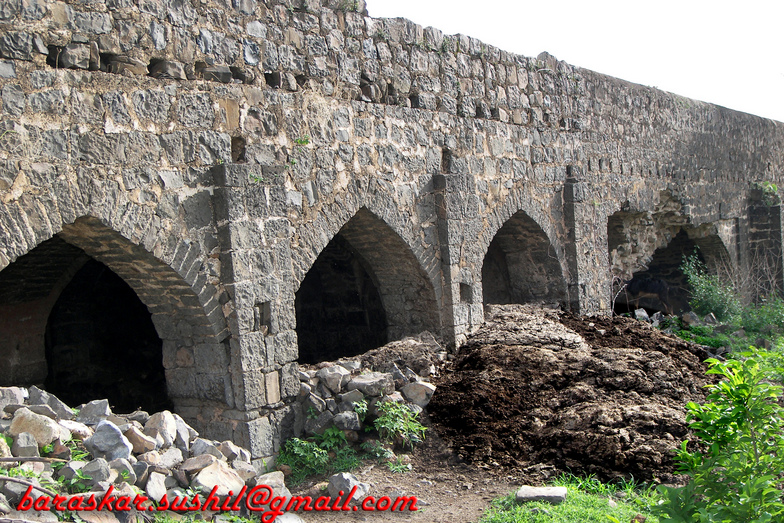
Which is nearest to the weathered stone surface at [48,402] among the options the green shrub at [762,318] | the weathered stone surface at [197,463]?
the weathered stone surface at [197,463]

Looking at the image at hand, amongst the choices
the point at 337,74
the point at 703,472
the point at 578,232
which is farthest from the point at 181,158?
the point at 578,232

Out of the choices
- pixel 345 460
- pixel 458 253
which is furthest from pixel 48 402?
pixel 458 253

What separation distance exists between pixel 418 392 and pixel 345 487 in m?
1.37

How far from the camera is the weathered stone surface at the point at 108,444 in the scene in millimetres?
3859

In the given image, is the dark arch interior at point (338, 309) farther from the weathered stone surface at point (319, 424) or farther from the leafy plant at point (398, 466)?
the leafy plant at point (398, 466)

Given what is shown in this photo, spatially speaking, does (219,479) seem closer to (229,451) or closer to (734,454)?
(229,451)

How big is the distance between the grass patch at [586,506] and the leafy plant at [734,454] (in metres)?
0.87

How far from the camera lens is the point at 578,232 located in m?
8.91

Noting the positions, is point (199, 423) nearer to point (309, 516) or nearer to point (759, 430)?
point (309, 516)

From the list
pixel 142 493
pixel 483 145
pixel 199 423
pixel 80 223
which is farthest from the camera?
pixel 483 145

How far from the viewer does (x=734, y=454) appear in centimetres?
313

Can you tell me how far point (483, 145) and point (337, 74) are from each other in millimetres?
2148

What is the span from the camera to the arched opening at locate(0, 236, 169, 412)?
664cm

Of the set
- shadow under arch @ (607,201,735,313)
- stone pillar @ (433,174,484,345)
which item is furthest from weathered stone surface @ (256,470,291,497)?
shadow under arch @ (607,201,735,313)
